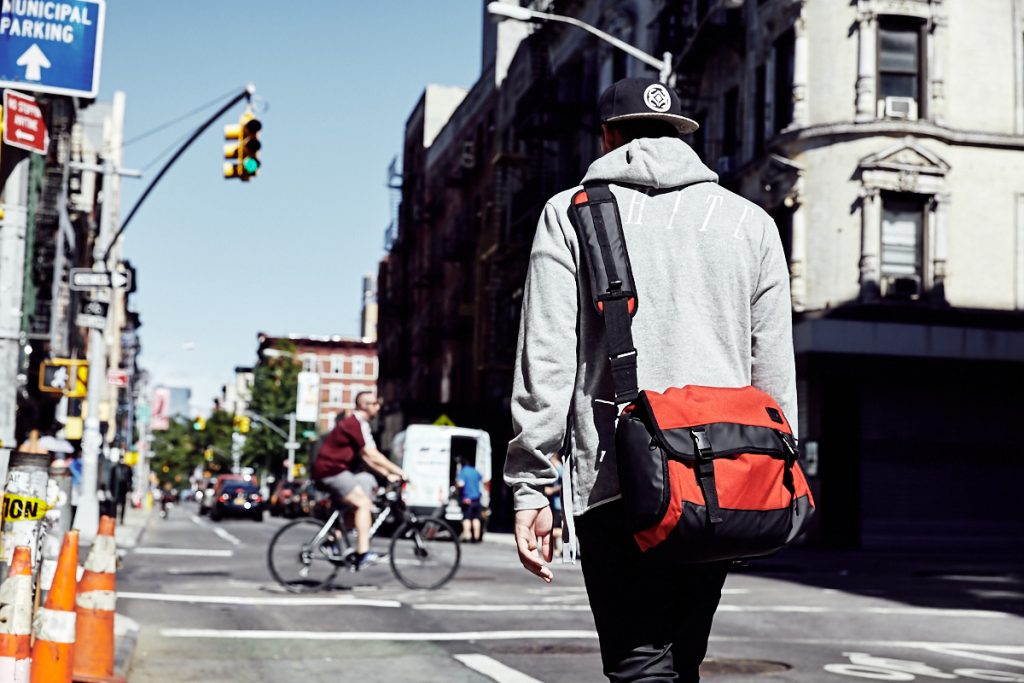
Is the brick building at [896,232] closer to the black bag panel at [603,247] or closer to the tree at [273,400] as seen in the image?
the black bag panel at [603,247]

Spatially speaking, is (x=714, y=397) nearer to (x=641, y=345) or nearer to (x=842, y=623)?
(x=641, y=345)

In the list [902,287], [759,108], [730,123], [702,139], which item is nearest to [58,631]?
[902,287]

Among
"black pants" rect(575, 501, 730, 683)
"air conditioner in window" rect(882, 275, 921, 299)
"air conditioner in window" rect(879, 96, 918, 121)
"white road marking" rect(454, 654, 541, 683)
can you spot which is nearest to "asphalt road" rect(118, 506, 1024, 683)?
"white road marking" rect(454, 654, 541, 683)

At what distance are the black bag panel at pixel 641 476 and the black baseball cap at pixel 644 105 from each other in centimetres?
91

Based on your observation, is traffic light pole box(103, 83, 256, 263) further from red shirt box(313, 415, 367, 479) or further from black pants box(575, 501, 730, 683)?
black pants box(575, 501, 730, 683)

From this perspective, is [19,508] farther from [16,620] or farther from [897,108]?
[897,108]

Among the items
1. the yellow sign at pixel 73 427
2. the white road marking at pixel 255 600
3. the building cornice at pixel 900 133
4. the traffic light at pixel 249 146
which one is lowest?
the white road marking at pixel 255 600

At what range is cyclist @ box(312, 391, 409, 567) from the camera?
13.1 metres

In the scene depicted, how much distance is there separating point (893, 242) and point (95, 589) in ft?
75.3

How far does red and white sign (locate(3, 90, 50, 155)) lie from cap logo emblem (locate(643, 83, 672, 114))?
5269 millimetres

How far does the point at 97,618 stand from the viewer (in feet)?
23.5

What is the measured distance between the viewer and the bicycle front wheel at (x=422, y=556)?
549 inches

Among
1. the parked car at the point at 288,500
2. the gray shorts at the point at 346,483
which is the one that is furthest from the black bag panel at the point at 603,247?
the parked car at the point at 288,500

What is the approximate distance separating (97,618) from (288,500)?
5160cm
